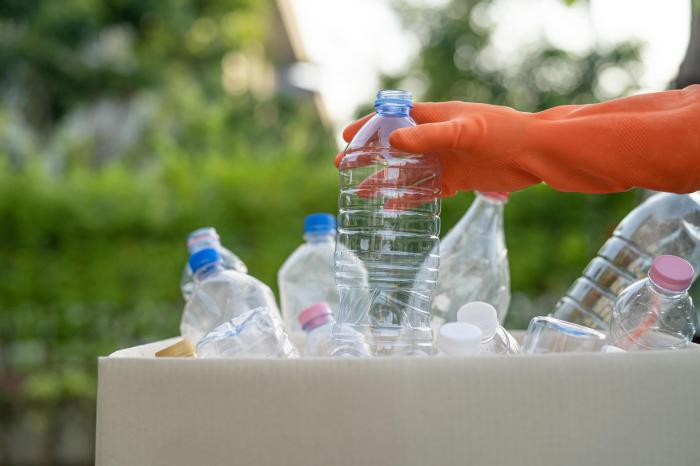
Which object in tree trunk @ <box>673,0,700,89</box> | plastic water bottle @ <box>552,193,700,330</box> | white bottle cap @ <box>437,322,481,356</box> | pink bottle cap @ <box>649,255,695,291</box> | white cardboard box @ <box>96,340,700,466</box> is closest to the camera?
white cardboard box @ <box>96,340,700,466</box>

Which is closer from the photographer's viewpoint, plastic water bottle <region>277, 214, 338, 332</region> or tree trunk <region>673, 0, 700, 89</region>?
plastic water bottle <region>277, 214, 338, 332</region>

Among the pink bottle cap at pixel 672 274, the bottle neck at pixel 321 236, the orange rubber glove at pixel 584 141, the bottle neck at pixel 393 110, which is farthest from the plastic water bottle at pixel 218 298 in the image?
the pink bottle cap at pixel 672 274

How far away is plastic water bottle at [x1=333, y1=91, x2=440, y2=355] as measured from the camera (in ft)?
4.54

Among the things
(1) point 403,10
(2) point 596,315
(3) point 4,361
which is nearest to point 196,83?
(1) point 403,10

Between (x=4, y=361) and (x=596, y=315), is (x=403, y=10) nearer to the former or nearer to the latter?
(x=4, y=361)

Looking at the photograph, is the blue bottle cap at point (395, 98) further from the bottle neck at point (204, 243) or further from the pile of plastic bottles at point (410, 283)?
the bottle neck at point (204, 243)

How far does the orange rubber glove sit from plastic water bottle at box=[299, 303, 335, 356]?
34cm

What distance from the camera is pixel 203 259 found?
5.01 feet

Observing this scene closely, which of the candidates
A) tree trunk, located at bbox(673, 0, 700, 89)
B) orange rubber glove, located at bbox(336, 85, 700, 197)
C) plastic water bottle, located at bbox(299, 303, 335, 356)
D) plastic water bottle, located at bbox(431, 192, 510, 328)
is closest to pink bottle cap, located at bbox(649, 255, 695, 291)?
orange rubber glove, located at bbox(336, 85, 700, 197)

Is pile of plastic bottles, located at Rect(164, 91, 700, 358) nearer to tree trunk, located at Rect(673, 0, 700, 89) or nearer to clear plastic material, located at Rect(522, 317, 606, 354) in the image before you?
clear plastic material, located at Rect(522, 317, 606, 354)

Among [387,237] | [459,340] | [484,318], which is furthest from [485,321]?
[387,237]

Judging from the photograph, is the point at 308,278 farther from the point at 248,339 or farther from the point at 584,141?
the point at 584,141

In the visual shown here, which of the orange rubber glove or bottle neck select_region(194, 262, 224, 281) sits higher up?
the orange rubber glove

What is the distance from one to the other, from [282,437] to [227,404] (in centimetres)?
8
